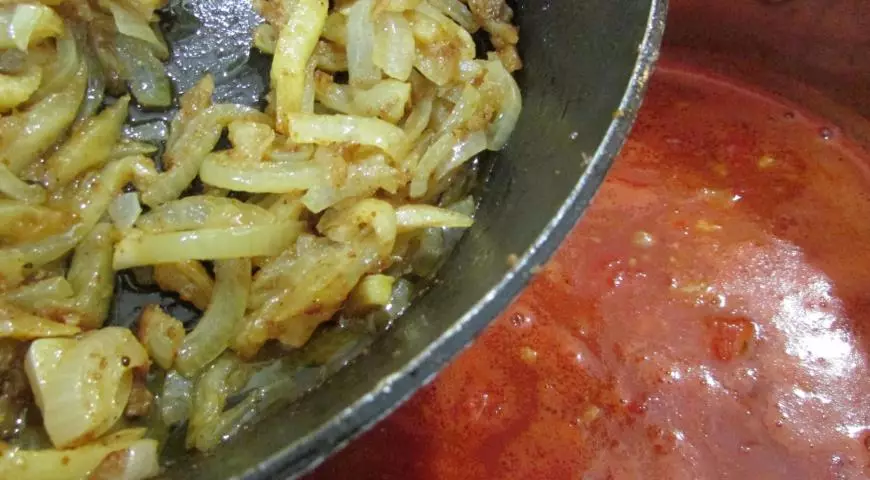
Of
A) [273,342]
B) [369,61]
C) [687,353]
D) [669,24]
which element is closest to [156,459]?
[273,342]

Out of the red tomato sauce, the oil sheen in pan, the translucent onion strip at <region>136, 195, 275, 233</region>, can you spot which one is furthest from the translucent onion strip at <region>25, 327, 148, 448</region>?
the red tomato sauce

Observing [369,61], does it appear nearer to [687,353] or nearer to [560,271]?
[560,271]

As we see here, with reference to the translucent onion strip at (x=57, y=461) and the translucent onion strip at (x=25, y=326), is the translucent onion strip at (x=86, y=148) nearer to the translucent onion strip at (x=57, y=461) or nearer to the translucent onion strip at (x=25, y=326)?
the translucent onion strip at (x=25, y=326)

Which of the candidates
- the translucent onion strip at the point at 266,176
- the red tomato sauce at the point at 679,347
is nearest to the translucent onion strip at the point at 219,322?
the translucent onion strip at the point at 266,176

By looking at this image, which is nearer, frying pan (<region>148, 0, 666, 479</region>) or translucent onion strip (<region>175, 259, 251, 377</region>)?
frying pan (<region>148, 0, 666, 479</region>)

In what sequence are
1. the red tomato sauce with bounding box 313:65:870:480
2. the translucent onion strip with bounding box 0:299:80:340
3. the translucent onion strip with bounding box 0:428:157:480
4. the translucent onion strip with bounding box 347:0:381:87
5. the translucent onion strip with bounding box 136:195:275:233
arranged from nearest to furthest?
the translucent onion strip with bounding box 0:428:157:480
the translucent onion strip with bounding box 0:299:80:340
the translucent onion strip with bounding box 136:195:275:233
the translucent onion strip with bounding box 347:0:381:87
the red tomato sauce with bounding box 313:65:870:480

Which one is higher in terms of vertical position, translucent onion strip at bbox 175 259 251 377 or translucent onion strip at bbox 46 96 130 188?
translucent onion strip at bbox 46 96 130 188

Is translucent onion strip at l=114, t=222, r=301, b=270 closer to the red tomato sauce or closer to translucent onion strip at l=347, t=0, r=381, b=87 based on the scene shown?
translucent onion strip at l=347, t=0, r=381, b=87
